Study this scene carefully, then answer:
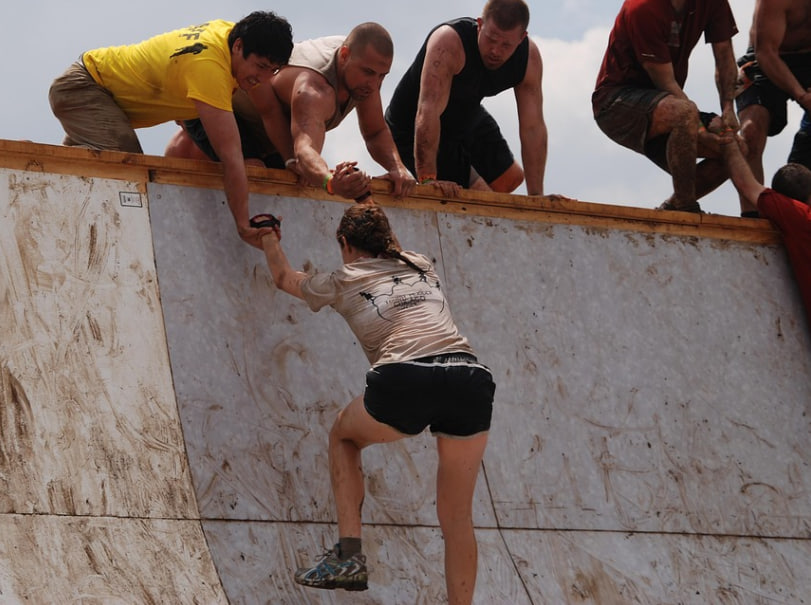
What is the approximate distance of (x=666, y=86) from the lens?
7020 mm

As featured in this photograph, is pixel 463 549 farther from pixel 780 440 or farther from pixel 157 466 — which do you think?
pixel 780 440

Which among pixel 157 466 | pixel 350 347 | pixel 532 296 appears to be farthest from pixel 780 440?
pixel 157 466

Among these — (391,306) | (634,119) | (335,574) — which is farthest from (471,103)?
(335,574)

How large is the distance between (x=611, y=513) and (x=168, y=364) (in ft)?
7.53

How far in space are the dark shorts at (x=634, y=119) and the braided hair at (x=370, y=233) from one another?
2956 millimetres

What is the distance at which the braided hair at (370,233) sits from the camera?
4.63 meters

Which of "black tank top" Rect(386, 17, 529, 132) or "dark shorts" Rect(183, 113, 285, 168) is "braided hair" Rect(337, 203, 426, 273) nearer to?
"dark shorts" Rect(183, 113, 285, 168)

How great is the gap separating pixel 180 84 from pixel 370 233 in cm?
124

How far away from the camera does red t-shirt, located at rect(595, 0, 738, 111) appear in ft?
22.7

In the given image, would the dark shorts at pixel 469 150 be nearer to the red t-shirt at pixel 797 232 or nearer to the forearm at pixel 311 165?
the forearm at pixel 311 165

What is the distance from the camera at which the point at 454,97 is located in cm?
666

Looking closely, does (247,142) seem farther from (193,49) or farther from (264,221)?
(264,221)

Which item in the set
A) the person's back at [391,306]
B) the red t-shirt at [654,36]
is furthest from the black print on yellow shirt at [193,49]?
the red t-shirt at [654,36]

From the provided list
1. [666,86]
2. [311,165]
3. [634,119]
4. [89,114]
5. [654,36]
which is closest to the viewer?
[311,165]
